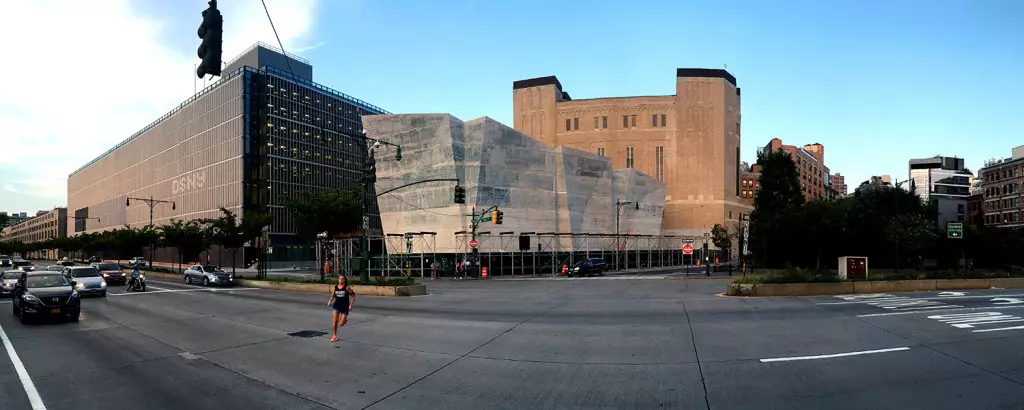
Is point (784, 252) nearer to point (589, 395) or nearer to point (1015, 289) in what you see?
point (1015, 289)

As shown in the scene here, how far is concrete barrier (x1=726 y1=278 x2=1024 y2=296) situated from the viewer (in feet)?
75.4

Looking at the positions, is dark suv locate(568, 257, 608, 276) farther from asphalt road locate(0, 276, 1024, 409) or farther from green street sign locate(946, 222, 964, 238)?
asphalt road locate(0, 276, 1024, 409)

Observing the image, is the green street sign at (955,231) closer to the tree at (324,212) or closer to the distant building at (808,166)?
the tree at (324,212)

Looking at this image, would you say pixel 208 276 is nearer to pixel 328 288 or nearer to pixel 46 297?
pixel 328 288

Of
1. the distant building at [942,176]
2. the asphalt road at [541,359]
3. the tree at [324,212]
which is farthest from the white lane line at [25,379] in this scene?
the distant building at [942,176]

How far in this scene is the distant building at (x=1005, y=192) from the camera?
302ft

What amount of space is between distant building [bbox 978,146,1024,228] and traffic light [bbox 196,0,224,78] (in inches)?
4729

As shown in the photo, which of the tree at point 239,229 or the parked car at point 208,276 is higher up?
the tree at point 239,229

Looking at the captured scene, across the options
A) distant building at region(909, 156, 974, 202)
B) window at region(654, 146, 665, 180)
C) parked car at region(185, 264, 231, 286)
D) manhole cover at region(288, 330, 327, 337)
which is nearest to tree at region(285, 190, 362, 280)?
parked car at region(185, 264, 231, 286)

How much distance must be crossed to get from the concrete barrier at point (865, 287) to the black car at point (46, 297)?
78.2 feet

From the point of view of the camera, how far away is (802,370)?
9.59 meters

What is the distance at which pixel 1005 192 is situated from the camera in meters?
95.4

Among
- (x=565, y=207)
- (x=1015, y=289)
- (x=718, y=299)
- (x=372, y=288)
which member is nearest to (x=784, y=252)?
(x=565, y=207)

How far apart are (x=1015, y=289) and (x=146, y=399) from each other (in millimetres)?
36113
